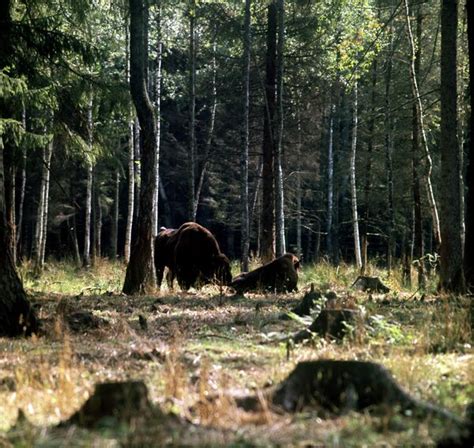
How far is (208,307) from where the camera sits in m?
11.2

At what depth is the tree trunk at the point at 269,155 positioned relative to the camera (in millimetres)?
20969

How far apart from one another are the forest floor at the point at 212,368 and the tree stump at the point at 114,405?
149 mm

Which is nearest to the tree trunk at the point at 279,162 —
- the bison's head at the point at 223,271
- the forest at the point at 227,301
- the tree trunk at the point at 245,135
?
the forest at the point at 227,301

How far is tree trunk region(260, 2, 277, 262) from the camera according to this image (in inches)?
826

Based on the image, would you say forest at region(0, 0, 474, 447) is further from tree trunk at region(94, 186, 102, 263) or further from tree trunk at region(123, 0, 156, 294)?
tree trunk at region(94, 186, 102, 263)

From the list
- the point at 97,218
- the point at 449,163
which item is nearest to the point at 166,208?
the point at 97,218

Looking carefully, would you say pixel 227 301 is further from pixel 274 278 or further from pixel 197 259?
pixel 197 259

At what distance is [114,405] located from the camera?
13.1 ft

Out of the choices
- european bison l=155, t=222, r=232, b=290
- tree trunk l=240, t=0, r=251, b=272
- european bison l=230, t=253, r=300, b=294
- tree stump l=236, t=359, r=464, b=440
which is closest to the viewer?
tree stump l=236, t=359, r=464, b=440

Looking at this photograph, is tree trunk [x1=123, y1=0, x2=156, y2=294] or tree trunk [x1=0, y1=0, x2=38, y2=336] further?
tree trunk [x1=123, y1=0, x2=156, y2=294]

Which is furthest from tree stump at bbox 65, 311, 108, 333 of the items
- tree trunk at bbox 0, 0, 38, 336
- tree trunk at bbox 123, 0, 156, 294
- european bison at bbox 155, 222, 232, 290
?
european bison at bbox 155, 222, 232, 290

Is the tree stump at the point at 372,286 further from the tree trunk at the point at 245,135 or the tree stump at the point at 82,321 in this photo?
the tree stump at the point at 82,321

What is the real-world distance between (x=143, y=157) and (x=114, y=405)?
10228 mm

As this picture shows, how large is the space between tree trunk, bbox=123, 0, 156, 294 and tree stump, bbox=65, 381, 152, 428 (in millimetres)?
9678
